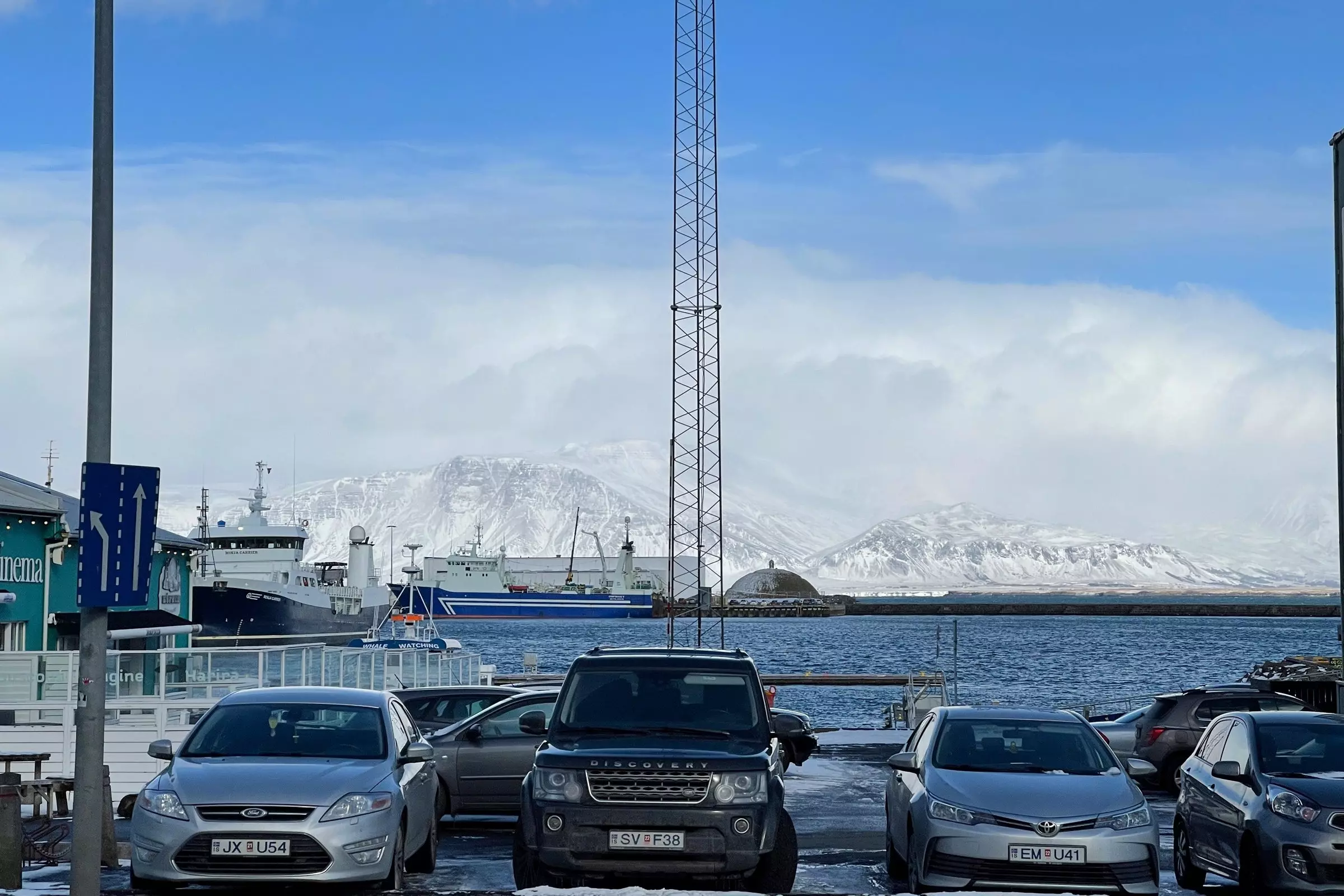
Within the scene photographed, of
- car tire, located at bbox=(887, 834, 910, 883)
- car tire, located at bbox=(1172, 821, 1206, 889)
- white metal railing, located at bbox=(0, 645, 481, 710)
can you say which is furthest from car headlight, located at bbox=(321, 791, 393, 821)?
white metal railing, located at bbox=(0, 645, 481, 710)

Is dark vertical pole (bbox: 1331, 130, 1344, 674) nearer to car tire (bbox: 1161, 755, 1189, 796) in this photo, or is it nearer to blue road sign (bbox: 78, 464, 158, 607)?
car tire (bbox: 1161, 755, 1189, 796)

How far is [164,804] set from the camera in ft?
35.8

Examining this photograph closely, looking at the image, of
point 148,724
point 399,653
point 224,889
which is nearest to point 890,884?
point 224,889

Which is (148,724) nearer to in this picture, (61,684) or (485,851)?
(61,684)

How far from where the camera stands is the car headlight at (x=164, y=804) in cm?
1081

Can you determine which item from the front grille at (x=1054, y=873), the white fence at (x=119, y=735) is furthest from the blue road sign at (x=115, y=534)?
the white fence at (x=119, y=735)

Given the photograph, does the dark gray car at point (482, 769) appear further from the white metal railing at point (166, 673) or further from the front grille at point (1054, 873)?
the front grille at point (1054, 873)

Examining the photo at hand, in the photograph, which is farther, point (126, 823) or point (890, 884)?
point (126, 823)

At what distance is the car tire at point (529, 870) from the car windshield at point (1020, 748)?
3.30 meters

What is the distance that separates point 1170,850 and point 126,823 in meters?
10.8

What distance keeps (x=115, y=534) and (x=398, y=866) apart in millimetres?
3813

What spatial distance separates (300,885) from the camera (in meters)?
11.1

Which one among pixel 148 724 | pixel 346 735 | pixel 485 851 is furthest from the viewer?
pixel 148 724

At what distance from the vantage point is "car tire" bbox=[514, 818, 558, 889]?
36.3ft
